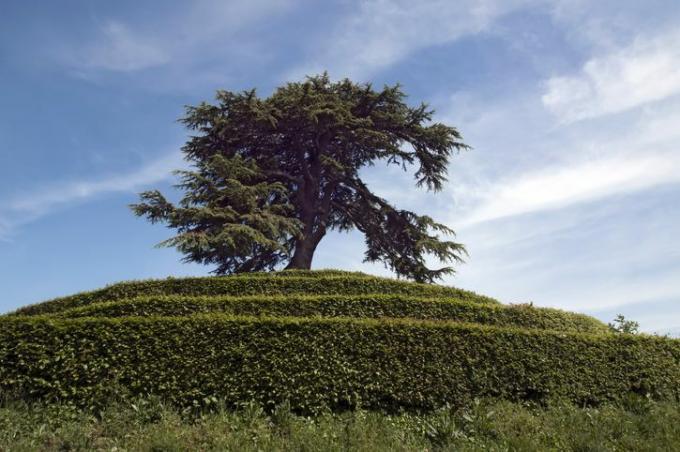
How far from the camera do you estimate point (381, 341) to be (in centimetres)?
1212

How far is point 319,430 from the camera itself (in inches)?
389

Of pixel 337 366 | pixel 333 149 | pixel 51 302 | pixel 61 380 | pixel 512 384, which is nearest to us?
pixel 61 380

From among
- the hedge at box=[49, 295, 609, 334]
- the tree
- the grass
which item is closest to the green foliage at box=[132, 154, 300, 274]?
the tree

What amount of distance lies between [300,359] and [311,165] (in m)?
21.1

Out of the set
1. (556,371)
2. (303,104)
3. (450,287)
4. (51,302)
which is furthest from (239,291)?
(303,104)

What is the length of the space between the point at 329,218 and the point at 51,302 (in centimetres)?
1754

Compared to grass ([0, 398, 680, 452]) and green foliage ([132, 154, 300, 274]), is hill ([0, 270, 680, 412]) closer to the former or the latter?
grass ([0, 398, 680, 452])

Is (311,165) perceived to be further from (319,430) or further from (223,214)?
(319,430)

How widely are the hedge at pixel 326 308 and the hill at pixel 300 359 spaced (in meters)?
0.05

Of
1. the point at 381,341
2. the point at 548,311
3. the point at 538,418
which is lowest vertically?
the point at 538,418

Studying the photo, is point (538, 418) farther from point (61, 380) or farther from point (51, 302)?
point (51, 302)

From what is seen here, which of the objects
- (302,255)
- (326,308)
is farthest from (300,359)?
(302,255)

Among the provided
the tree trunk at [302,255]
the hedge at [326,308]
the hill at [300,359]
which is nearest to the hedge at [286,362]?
the hill at [300,359]

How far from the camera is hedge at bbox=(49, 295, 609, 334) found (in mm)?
14070
